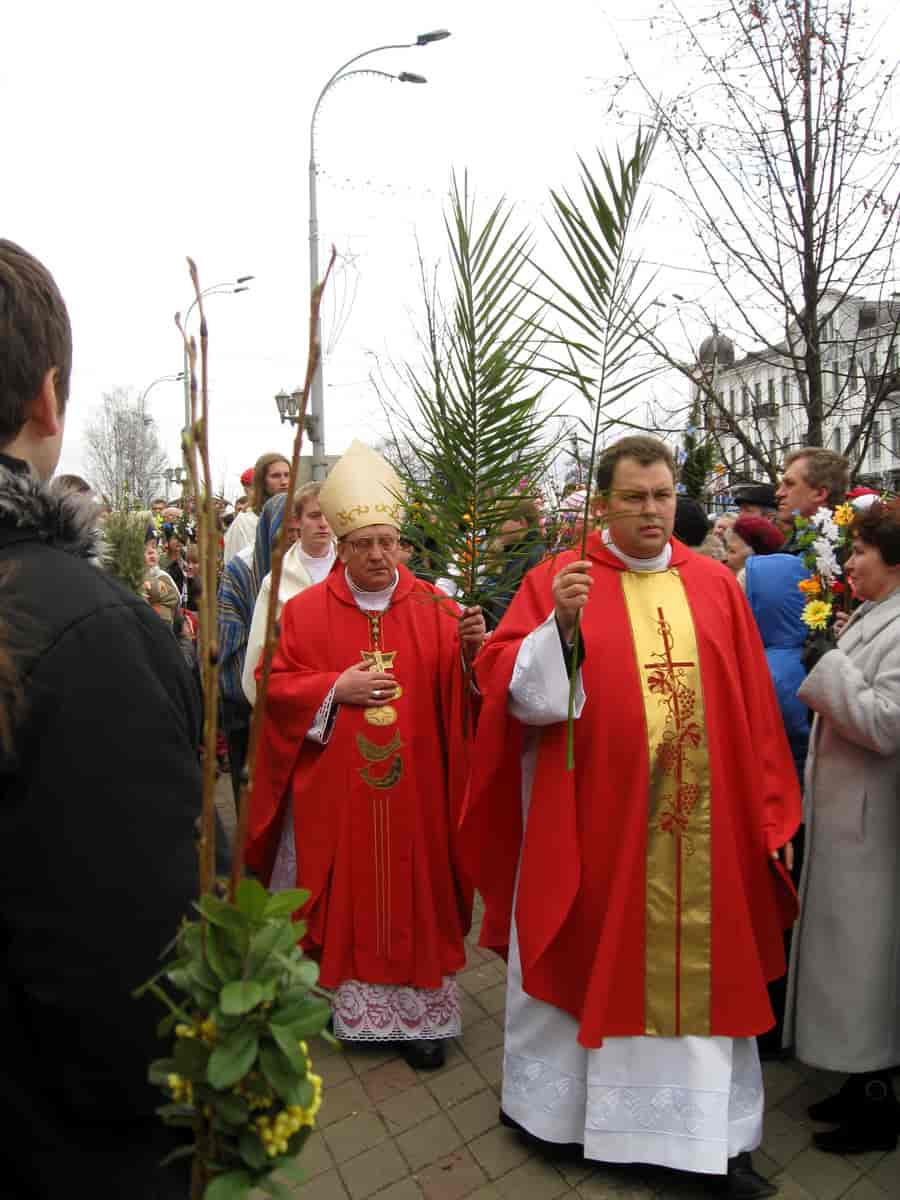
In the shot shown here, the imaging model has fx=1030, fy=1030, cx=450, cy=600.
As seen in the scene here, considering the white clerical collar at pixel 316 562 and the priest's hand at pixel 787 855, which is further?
the white clerical collar at pixel 316 562

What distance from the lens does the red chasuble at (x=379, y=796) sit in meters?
3.97

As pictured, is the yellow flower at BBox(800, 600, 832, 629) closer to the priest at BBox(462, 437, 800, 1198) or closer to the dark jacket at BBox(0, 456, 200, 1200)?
the priest at BBox(462, 437, 800, 1198)

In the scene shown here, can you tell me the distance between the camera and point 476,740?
344cm

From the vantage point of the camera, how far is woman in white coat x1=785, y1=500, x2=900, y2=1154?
3262 mm

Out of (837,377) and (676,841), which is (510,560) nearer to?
(676,841)

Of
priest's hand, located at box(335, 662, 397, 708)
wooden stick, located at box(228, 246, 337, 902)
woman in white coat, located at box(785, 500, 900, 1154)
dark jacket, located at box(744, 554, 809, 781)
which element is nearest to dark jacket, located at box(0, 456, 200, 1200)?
wooden stick, located at box(228, 246, 337, 902)

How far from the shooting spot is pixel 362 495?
4.15 meters

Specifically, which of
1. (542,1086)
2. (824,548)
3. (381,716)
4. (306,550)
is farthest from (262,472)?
(542,1086)

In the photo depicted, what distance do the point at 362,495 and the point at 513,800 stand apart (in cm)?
139

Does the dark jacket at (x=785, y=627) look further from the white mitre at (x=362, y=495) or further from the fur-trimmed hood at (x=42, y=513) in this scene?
the fur-trimmed hood at (x=42, y=513)

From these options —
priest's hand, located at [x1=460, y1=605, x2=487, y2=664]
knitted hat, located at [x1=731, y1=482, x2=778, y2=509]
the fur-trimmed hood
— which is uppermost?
the fur-trimmed hood

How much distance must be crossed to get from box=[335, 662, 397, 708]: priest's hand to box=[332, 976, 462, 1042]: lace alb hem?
1096 millimetres

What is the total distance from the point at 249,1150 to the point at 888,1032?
2.86 m

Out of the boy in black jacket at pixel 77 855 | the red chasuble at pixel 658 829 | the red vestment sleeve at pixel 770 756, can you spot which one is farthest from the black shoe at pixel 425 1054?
the boy in black jacket at pixel 77 855
